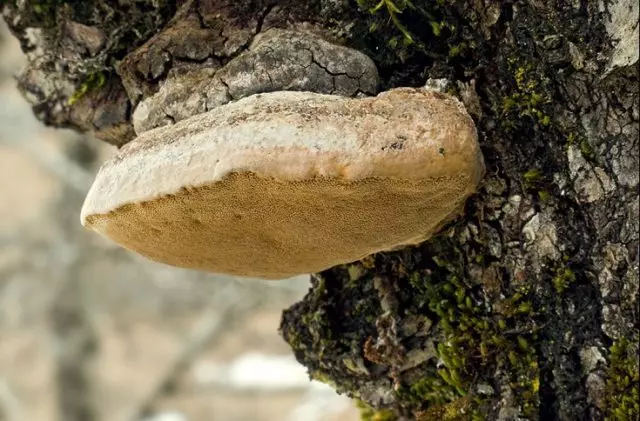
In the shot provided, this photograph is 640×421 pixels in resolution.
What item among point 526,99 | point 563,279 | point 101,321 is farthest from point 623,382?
point 101,321

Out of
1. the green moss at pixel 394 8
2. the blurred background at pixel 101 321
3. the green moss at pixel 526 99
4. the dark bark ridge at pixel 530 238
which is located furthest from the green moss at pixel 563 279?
the blurred background at pixel 101 321

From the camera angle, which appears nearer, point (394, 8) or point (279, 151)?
point (279, 151)

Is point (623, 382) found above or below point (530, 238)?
below

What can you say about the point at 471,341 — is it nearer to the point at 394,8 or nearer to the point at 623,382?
the point at 623,382

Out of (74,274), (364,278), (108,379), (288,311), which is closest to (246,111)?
(364,278)

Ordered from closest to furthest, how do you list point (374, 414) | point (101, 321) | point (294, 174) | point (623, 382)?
point (294, 174) < point (623, 382) < point (374, 414) < point (101, 321)
